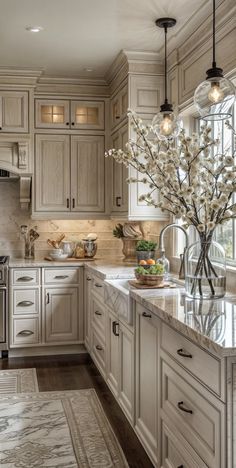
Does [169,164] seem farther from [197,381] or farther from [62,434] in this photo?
[62,434]

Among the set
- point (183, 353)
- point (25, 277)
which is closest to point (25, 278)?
point (25, 277)

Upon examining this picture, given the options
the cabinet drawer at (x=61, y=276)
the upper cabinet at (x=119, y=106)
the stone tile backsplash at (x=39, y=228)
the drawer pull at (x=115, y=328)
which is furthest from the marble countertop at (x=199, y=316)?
the stone tile backsplash at (x=39, y=228)

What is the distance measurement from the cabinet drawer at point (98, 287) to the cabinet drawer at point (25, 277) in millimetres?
644

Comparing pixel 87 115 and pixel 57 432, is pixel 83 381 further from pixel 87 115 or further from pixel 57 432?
pixel 87 115

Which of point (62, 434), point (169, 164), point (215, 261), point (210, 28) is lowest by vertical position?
point (62, 434)

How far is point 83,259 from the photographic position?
530cm

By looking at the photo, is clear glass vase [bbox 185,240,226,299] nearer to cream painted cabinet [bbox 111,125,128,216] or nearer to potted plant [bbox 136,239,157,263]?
potted plant [bbox 136,239,157,263]

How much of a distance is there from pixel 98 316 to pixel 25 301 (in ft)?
3.00

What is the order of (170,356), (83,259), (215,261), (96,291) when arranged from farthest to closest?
1. (83,259)
2. (96,291)
3. (215,261)
4. (170,356)

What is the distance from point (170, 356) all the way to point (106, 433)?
1.11 metres

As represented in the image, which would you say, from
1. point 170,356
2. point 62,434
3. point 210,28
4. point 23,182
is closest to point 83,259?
point 23,182

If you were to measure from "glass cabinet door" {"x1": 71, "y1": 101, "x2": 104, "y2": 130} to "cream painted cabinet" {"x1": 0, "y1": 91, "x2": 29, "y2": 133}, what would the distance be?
18.5 inches

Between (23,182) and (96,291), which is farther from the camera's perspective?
(23,182)

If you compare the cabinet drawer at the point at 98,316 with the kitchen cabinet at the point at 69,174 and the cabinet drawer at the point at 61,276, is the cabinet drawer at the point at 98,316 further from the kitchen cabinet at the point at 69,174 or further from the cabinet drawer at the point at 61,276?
the kitchen cabinet at the point at 69,174
